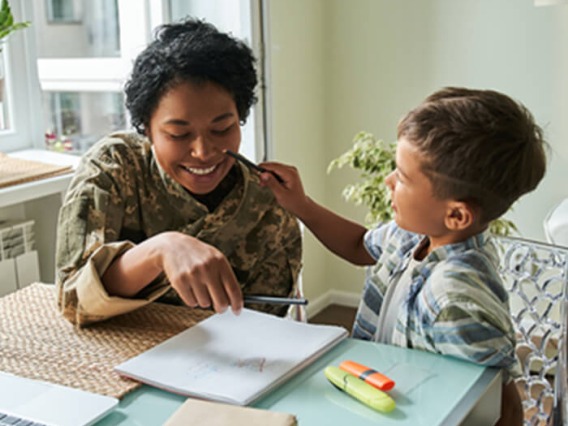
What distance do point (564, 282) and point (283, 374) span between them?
456 mm

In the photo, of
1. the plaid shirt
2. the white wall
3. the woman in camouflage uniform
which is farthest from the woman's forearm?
the white wall

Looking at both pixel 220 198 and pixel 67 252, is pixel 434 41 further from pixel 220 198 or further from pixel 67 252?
pixel 67 252

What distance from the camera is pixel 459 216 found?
110cm

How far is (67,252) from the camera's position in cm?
119

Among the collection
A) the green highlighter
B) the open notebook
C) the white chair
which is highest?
the green highlighter

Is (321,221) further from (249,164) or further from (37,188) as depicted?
(37,188)

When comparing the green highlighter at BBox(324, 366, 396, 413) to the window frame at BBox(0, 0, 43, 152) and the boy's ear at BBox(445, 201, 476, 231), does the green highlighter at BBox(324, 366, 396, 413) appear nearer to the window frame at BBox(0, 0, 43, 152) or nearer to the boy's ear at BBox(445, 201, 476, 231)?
the boy's ear at BBox(445, 201, 476, 231)

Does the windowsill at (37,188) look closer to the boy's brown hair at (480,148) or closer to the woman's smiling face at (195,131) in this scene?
the woman's smiling face at (195,131)

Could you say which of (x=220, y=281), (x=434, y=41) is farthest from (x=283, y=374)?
(x=434, y=41)

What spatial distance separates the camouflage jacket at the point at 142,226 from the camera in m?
1.12

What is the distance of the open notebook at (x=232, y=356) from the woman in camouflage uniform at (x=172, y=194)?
0.31 feet

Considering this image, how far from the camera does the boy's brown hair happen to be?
1.06 metres

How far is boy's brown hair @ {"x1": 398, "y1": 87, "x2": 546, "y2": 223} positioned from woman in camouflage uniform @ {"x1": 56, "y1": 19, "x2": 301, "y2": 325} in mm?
338

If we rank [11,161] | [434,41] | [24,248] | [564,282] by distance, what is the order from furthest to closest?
[434,41] → [11,161] → [24,248] → [564,282]
